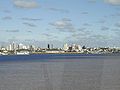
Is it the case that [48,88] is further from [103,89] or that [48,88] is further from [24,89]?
[103,89]

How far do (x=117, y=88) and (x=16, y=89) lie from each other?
1280cm

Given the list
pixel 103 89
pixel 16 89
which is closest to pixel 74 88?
pixel 103 89

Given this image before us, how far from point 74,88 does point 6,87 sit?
382 inches

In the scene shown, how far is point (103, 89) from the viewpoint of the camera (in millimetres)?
43938

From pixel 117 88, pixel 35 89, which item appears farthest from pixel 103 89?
pixel 35 89

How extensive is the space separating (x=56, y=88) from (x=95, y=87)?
5033mm

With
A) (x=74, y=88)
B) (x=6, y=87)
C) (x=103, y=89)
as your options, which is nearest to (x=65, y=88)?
(x=74, y=88)

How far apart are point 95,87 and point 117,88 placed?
3.22m

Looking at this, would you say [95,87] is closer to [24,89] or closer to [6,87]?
[24,89]

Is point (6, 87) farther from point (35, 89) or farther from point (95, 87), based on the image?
point (95, 87)

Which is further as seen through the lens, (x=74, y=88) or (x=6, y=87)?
(x=6, y=87)

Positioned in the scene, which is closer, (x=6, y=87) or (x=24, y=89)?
(x=24, y=89)

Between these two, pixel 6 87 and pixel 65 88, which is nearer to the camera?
pixel 65 88

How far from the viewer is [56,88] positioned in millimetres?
45125
